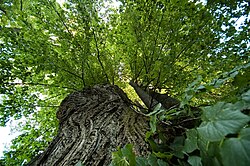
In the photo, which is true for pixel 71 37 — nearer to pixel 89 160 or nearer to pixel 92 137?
pixel 92 137

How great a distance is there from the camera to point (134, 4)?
374 cm

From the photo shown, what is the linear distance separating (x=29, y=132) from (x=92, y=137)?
11.2 feet

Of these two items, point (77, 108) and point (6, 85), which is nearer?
point (77, 108)

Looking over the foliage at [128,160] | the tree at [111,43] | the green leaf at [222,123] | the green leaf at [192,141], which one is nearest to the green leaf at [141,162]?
the foliage at [128,160]

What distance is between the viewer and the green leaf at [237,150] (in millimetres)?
488

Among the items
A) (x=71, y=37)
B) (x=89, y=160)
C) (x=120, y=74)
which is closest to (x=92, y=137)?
(x=89, y=160)

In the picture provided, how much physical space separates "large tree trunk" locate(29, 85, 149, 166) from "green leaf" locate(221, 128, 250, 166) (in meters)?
0.91

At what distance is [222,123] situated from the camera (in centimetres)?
58

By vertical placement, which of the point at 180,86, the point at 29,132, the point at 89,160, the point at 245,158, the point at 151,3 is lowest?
the point at 245,158

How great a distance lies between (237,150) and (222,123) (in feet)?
0.31

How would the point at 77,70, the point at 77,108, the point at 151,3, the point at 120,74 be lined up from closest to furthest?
the point at 77,108 → the point at 151,3 → the point at 77,70 → the point at 120,74

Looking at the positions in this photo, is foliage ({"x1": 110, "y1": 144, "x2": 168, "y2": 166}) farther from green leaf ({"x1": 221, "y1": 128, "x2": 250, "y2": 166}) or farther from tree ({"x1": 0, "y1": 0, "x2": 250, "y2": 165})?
tree ({"x1": 0, "y1": 0, "x2": 250, "y2": 165})

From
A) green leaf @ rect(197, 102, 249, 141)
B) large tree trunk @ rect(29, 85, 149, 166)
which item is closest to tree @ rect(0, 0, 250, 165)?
large tree trunk @ rect(29, 85, 149, 166)

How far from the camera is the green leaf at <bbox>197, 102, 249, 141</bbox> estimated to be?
0.54 metres
